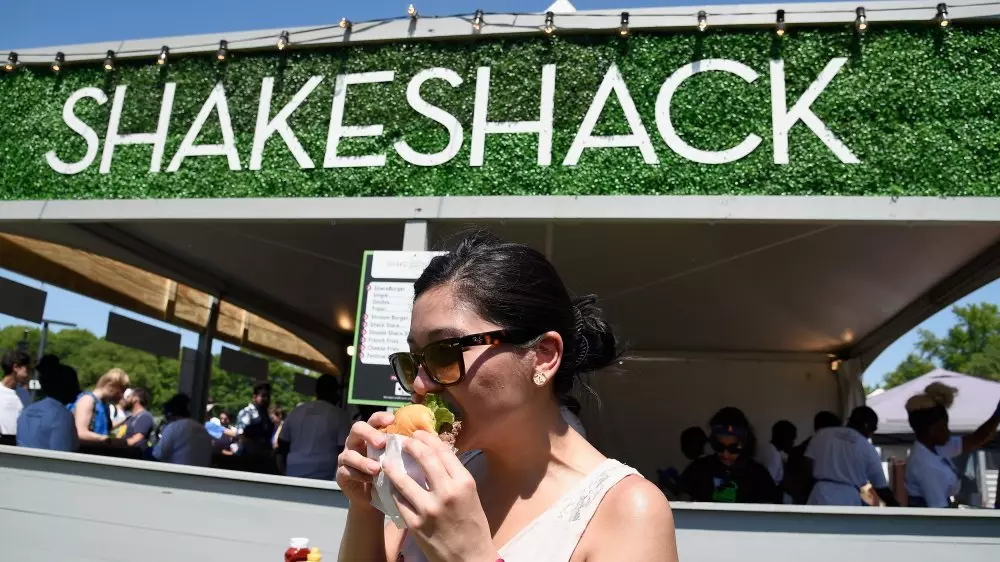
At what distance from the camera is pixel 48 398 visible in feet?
17.8

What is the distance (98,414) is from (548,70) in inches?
231

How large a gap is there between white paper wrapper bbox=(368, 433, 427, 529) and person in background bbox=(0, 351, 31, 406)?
6.69 meters

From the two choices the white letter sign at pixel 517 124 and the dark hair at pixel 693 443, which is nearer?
the white letter sign at pixel 517 124

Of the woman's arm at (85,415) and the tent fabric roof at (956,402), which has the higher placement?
the tent fabric roof at (956,402)

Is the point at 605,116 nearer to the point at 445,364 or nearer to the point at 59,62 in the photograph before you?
the point at 445,364

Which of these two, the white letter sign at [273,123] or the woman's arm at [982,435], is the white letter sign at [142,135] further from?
the woman's arm at [982,435]

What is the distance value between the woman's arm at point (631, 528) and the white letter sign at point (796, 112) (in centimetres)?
350

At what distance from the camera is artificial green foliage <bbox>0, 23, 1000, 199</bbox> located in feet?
14.3

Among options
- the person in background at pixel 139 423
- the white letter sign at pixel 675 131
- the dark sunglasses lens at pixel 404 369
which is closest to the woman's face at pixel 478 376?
the dark sunglasses lens at pixel 404 369

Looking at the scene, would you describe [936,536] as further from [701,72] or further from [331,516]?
[331,516]

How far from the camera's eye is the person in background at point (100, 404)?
6.93 meters

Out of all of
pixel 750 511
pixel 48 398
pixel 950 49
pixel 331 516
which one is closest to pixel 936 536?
pixel 750 511

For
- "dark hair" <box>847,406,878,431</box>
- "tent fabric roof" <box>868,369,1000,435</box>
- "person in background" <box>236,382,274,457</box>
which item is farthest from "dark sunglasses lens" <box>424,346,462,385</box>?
"tent fabric roof" <box>868,369,1000,435</box>

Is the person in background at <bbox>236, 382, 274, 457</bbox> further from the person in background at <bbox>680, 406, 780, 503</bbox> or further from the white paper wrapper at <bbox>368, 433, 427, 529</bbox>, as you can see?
the white paper wrapper at <bbox>368, 433, 427, 529</bbox>
